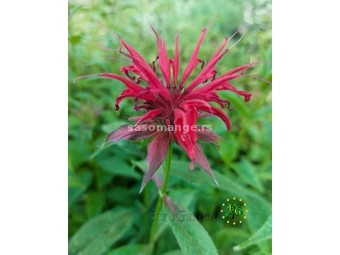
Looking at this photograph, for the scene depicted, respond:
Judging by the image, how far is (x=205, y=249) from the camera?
691 mm

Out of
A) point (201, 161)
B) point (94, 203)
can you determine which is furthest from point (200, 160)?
point (94, 203)

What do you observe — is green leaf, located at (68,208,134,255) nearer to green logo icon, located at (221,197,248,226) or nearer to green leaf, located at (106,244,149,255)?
green leaf, located at (106,244,149,255)

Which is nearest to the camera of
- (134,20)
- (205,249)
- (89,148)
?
(205,249)

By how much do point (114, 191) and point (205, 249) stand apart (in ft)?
1.66

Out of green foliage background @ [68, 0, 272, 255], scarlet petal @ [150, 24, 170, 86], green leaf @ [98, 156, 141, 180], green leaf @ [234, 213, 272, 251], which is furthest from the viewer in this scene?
green leaf @ [98, 156, 141, 180]

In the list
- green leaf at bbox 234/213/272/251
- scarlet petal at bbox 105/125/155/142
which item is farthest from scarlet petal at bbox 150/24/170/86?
green leaf at bbox 234/213/272/251

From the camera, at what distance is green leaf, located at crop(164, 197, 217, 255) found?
27.3 inches

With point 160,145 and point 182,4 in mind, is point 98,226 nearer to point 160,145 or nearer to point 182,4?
point 160,145

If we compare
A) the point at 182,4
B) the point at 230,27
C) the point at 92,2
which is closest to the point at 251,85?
the point at 230,27

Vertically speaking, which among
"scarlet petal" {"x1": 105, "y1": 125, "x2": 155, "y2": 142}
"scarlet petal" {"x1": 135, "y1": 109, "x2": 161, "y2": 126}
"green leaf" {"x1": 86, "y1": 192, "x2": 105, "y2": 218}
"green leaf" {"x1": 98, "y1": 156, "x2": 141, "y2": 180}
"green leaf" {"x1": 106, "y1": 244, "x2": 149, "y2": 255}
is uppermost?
"scarlet petal" {"x1": 135, "y1": 109, "x2": 161, "y2": 126}

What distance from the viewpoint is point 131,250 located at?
2.77 feet

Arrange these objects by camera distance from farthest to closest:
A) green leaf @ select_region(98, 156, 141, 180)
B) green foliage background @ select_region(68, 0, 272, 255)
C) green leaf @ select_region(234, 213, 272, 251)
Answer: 1. green leaf @ select_region(98, 156, 141, 180)
2. green foliage background @ select_region(68, 0, 272, 255)
3. green leaf @ select_region(234, 213, 272, 251)

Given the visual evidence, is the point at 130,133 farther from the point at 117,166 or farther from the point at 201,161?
the point at 117,166

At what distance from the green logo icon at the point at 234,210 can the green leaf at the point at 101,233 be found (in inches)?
10.2
